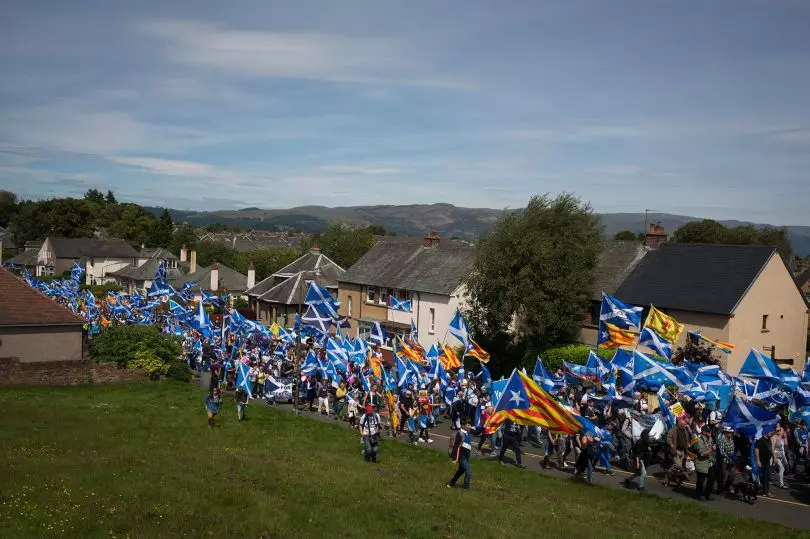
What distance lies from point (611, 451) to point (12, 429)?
17173mm

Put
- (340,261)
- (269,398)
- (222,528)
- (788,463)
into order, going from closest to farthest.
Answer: (222,528), (788,463), (269,398), (340,261)

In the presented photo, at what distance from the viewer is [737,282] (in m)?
37.1

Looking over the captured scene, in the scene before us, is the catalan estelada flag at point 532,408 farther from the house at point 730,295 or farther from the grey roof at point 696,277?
the grey roof at point 696,277

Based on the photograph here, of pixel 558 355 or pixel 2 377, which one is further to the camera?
pixel 558 355

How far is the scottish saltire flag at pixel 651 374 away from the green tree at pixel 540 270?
14547mm

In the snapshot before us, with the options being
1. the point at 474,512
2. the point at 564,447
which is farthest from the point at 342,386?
the point at 474,512

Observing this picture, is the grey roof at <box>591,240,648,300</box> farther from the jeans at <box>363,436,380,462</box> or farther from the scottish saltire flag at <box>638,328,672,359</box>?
the jeans at <box>363,436,380,462</box>

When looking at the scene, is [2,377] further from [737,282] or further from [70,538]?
[737,282]

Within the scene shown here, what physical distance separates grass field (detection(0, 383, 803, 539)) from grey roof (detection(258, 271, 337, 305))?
32604 mm

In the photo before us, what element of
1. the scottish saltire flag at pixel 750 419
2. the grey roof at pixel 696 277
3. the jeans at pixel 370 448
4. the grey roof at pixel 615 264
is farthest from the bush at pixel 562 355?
the jeans at pixel 370 448

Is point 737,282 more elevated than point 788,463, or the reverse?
point 737,282

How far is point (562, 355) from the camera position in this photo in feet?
123

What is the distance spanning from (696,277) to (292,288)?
30.4 m

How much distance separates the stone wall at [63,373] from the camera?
30.0 m
